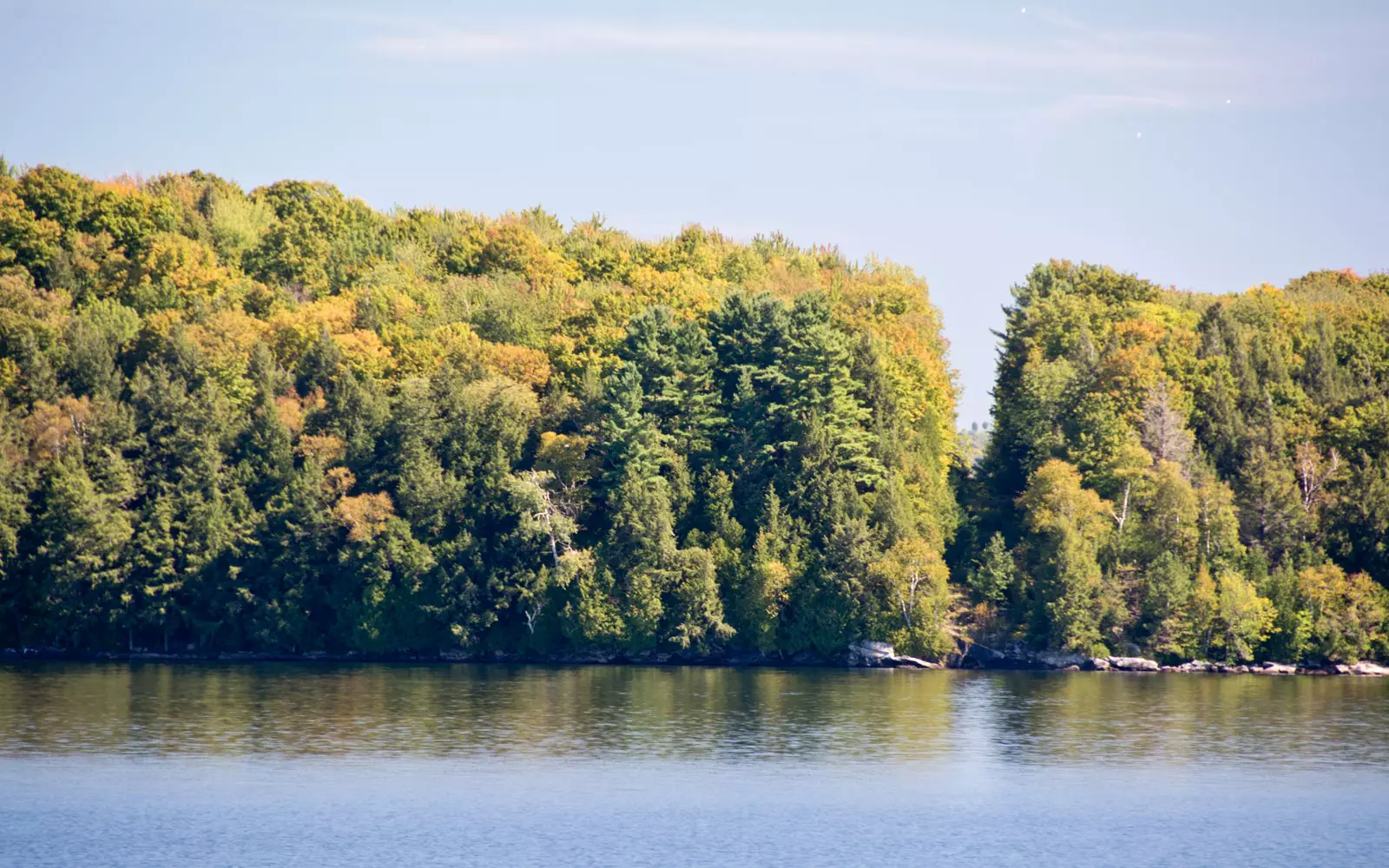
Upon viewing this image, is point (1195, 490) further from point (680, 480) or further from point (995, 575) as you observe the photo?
point (680, 480)

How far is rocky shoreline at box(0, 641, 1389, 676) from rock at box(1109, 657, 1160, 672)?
0.15 ft

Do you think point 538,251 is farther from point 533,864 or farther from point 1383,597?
point 533,864

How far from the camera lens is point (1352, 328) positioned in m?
97.4

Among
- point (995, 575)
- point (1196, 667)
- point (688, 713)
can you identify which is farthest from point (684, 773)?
point (1196, 667)

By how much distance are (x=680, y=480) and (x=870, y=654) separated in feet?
48.5

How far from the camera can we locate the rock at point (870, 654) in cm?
8650

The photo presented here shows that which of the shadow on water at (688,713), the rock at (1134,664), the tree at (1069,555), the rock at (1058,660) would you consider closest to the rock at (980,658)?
the rock at (1058,660)

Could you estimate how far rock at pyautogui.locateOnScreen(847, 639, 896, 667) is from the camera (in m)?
86.5

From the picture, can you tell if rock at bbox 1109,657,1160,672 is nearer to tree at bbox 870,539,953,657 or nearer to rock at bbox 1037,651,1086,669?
rock at bbox 1037,651,1086,669

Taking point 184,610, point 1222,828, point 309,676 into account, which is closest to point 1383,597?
point 1222,828

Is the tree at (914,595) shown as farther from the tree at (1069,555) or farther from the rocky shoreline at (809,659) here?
the tree at (1069,555)

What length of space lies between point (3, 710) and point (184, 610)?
89.3ft

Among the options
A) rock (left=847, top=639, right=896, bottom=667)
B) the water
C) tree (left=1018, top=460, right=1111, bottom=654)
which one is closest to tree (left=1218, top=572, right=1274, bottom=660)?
tree (left=1018, top=460, right=1111, bottom=654)

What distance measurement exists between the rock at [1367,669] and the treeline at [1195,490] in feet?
2.03
